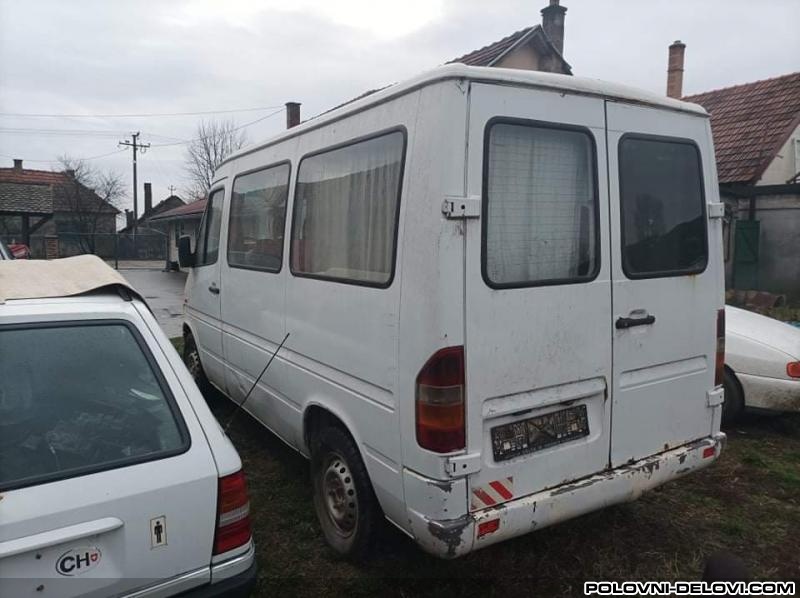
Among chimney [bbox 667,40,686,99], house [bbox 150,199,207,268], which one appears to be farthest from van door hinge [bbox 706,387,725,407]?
house [bbox 150,199,207,268]

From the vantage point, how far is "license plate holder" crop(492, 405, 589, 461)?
2545 millimetres

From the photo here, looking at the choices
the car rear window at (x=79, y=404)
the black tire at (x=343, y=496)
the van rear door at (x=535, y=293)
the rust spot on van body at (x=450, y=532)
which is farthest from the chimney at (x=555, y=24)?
the car rear window at (x=79, y=404)

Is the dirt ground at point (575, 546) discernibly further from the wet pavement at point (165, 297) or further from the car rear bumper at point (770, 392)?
the wet pavement at point (165, 297)

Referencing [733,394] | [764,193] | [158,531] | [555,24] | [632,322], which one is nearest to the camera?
[158,531]

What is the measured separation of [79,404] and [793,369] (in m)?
5.08

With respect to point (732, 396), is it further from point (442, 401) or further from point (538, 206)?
point (442, 401)

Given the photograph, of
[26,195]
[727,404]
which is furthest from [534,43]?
[26,195]

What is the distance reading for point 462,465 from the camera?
2.39 m

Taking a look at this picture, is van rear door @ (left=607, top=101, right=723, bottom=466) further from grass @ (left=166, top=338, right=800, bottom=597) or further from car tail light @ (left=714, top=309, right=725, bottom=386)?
grass @ (left=166, top=338, right=800, bottom=597)

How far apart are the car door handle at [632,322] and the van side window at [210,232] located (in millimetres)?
3437

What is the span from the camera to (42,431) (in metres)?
1.91

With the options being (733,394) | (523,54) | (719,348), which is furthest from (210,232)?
(523,54)

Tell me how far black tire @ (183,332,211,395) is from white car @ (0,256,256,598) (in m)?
3.50

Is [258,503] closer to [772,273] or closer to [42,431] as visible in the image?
[42,431]
